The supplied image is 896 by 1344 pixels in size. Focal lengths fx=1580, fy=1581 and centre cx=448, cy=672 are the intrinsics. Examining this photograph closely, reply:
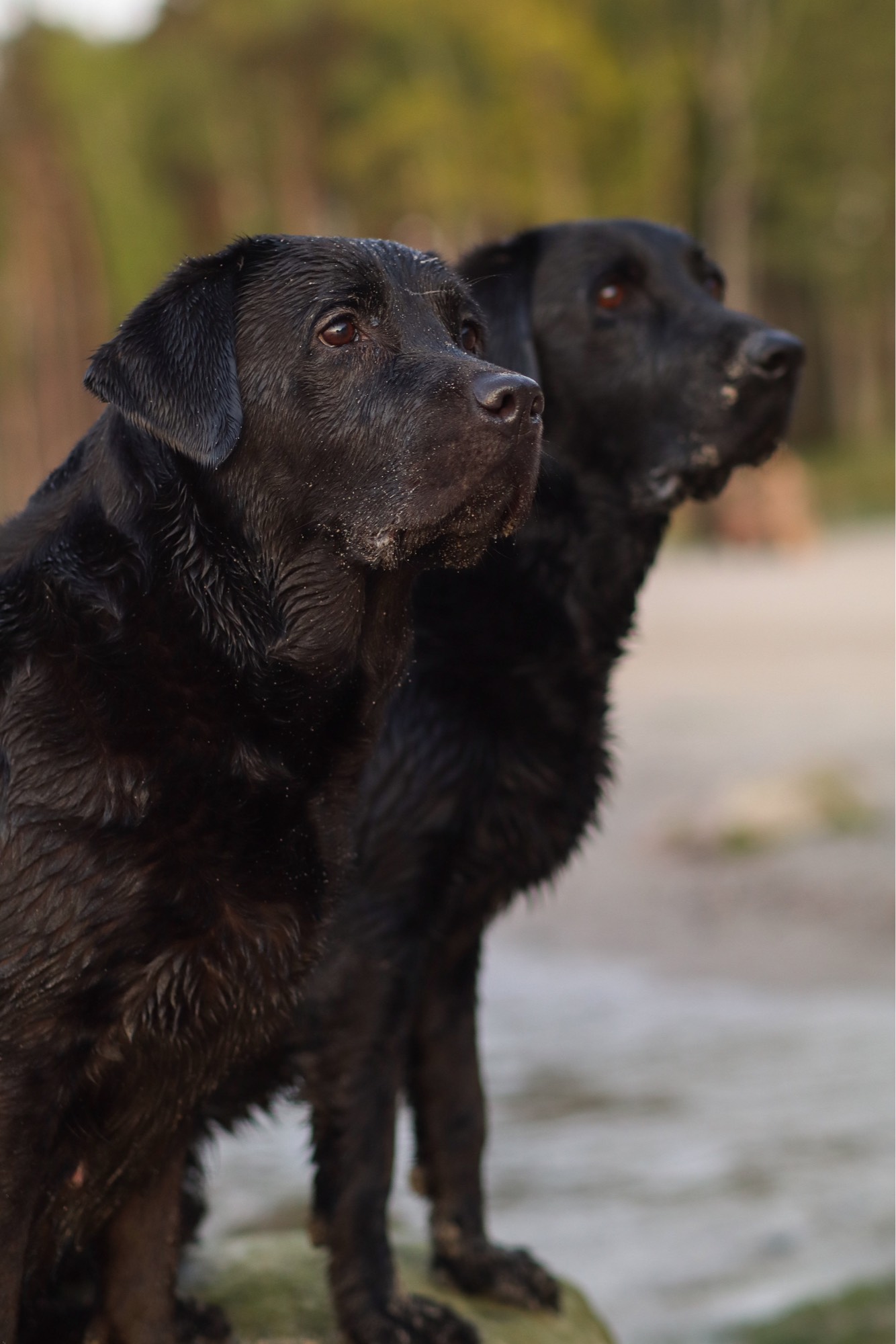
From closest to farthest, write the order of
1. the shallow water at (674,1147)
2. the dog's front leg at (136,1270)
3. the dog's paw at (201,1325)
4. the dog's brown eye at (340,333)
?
1. the dog's brown eye at (340,333)
2. the dog's front leg at (136,1270)
3. the dog's paw at (201,1325)
4. the shallow water at (674,1147)

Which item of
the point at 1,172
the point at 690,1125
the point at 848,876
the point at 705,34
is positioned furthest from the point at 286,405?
the point at 1,172

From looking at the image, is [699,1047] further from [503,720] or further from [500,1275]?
[503,720]

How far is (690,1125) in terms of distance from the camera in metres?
5.62

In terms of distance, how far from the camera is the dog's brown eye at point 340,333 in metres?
2.60

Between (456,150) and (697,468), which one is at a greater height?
(456,150)

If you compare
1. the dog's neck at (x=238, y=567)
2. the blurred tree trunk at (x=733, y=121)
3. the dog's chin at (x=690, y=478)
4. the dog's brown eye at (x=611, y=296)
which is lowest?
the dog's neck at (x=238, y=567)

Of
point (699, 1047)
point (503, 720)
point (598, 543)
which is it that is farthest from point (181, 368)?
point (699, 1047)

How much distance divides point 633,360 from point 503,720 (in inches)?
39.9

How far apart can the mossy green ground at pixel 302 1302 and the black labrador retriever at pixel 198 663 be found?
0.81 m

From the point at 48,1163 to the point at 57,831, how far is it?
20.8 inches

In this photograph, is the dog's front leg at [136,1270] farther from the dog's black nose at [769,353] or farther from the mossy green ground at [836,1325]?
the dog's black nose at [769,353]

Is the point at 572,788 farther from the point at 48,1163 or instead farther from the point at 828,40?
the point at 828,40

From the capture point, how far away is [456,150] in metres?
28.3

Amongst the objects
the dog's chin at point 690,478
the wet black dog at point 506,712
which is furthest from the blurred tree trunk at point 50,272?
A: the dog's chin at point 690,478
